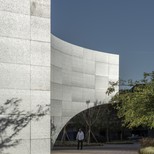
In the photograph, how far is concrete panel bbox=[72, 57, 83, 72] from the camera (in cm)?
3881

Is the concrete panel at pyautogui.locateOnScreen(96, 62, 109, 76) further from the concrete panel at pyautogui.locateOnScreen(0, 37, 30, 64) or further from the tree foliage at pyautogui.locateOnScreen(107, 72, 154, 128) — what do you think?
the concrete panel at pyautogui.locateOnScreen(0, 37, 30, 64)

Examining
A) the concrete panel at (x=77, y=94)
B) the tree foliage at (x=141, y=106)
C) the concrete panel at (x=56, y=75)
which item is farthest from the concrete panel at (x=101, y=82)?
the tree foliage at (x=141, y=106)

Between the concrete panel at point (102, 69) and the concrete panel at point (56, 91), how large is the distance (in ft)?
26.8

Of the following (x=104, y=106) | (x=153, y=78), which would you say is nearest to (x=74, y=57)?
(x=104, y=106)

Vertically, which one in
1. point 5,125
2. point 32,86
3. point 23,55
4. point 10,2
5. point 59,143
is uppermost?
point 10,2

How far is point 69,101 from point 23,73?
2233 cm

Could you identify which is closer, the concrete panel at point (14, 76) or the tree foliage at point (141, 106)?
the concrete panel at point (14, 76)

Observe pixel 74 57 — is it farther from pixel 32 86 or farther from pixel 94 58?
pixel 32 86

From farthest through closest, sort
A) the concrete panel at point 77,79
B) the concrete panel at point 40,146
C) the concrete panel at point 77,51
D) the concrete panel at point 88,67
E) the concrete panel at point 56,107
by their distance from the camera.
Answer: the concrete panel at point 88,67
the concrete panel at point 77,51
the concrete panel at point 77,79
the concrete panel at point 56,107
the concrete panel at point 40,146

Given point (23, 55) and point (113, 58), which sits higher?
point (113, 58)

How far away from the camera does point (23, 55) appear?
623 inches

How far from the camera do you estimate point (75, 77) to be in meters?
39.2

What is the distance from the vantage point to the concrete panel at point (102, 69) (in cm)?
4306

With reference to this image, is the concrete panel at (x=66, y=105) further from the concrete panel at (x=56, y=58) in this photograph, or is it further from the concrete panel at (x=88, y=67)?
the concrete panel at (x=88, y=67)
